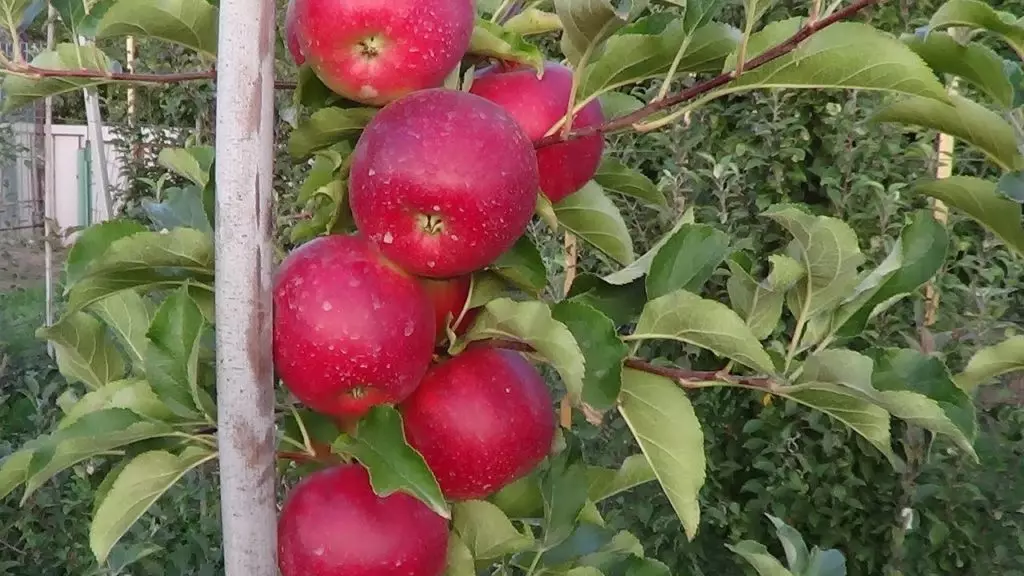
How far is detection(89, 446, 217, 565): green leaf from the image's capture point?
0.53 m

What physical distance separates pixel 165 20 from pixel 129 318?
23 cm

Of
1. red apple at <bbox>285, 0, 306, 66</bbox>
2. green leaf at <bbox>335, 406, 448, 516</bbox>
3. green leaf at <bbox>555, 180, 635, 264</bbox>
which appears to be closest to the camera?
green leaf at <bbox>335, 406, 448, 516</bbox>

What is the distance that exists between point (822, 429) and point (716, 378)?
1185 mm

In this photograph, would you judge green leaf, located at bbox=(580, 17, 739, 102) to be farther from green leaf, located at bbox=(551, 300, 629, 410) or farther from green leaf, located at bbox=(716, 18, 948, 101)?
green leaf, located at bbox=(551, 300, 629, 410)

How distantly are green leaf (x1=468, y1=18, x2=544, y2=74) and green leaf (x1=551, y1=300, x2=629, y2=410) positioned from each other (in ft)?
0.47

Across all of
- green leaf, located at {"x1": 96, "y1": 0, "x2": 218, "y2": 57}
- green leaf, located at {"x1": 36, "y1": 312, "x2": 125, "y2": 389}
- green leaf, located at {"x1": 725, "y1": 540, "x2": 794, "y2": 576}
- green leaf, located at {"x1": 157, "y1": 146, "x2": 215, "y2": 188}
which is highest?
green leaf, located at {"x1": 96, "y1": 0, "x2": 218, "y2": 57}

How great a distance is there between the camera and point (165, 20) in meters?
0.58

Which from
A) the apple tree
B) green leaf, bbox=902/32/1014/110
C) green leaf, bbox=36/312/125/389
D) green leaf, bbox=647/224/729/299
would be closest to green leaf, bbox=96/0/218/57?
the apple tree

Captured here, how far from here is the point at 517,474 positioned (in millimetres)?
556

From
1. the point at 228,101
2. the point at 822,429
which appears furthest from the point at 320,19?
the point at 822,429

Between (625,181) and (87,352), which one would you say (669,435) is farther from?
(87,352)

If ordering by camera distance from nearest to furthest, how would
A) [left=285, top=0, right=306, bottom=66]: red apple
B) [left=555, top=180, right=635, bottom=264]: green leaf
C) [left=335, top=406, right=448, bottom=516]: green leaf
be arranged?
[left=335, top=406, right=448, bottom=516]: green leaf, [left=285, top=0, right=306, bottom=66]: red apple, [left=555, top=180, right=635, bottom=264]: green leaf

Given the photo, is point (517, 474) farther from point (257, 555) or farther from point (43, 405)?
point (43, 405)

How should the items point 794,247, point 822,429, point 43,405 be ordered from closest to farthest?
1. point 794,247
2. point 822,429
3. point 43,405
